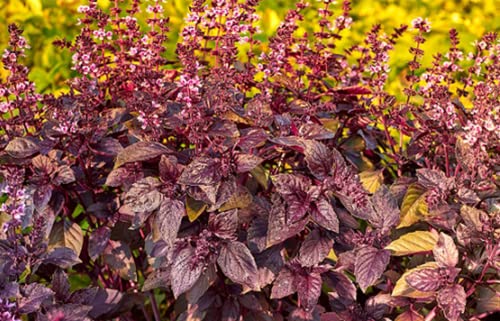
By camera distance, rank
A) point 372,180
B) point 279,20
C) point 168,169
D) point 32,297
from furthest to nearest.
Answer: point 279,20 < point 372,180 < point 168,169 < point 32,297

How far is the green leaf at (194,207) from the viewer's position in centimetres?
180

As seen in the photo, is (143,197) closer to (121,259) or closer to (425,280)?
(121,259)

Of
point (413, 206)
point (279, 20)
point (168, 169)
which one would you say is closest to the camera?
point (168, 169)

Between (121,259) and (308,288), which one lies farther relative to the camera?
(121,259)

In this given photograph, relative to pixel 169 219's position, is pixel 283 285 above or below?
below

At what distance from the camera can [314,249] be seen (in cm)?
185

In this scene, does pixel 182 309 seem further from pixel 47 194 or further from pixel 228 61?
pixel 228 61

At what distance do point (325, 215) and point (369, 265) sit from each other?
0.20 metres

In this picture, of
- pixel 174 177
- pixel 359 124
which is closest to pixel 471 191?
pixel 359 124

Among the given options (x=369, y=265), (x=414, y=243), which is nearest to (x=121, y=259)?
(x=369, y=265)

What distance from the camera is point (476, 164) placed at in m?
1.87

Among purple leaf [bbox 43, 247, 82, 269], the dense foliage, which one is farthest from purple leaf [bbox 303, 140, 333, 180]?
purple leaf [bbox 43, 247, 82, 269]

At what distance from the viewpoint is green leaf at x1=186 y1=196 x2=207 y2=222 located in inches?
70.7

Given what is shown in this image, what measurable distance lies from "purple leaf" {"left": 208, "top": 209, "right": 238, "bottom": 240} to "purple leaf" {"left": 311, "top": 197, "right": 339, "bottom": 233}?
218mm
